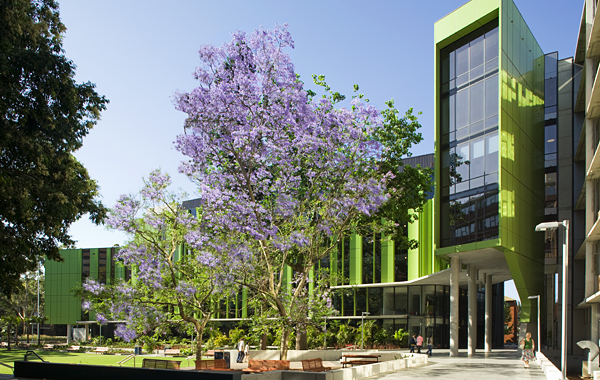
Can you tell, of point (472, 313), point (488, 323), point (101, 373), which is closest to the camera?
point (101, 373)

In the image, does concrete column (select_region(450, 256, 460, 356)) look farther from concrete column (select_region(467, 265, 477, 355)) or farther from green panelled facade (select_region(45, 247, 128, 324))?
green panelled facade (select_region(45, 247, 128, 324))

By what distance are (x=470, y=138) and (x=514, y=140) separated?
121 inches

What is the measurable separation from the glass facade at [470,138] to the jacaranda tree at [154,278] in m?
18.9

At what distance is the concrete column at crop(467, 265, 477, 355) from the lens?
117ft

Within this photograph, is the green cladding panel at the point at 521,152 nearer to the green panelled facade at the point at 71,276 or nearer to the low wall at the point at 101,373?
the low wall at the point at 101,373

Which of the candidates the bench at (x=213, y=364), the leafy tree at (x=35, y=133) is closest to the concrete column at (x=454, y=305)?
the bench at (x=213, y=364)

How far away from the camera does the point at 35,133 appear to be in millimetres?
17609

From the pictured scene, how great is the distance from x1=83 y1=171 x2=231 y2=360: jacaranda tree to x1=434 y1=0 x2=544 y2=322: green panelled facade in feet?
63.0

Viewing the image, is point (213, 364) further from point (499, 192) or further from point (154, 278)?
point (499, 192)

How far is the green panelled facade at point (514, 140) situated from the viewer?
33.1 metres

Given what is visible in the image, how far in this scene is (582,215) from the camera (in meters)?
42.5

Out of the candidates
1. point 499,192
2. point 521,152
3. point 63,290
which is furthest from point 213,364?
point 63,290

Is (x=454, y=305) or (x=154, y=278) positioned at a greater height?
(x=154, y=278)

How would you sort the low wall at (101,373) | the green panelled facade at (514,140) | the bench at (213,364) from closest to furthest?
the low wall at (101,373) < the bench at (213,364) < the green panelled facade at (514,140)
